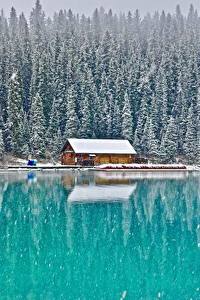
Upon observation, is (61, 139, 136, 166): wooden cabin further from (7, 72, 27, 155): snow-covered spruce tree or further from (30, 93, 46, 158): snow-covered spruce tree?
(7, 72, 27, 155): snow-covered spruce tree

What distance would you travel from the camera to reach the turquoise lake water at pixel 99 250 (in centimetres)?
1190

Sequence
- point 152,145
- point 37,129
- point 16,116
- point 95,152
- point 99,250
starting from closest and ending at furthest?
point 99,250, point 95,152, point 37,129, point 16,116, point 152,145

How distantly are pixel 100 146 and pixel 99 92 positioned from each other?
63.3 ft

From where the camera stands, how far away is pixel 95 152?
75.8 m

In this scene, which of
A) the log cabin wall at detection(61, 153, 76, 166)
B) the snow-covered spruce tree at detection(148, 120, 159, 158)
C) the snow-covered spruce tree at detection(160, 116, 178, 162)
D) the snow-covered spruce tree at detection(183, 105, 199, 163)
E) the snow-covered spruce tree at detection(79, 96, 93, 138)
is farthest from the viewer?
the snow-covered spruce tree at detection(183, 105, 199, 163)

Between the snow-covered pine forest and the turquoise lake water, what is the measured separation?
50.5m

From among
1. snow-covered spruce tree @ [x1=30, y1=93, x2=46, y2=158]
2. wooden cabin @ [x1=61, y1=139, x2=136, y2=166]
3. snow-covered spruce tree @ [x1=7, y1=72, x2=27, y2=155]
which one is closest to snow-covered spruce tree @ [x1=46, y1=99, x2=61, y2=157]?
snow-covered spruce tree @ [x1=30, y1=93, x2=46, y2=158]

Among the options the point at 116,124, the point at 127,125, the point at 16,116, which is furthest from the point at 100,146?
the point at 16,116

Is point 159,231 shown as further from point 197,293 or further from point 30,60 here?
point 30,60

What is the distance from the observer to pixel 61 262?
14266mm

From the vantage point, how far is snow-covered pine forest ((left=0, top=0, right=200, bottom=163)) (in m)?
81.7

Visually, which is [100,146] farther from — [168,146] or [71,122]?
[168,146]

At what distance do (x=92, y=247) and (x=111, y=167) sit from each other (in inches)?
2109

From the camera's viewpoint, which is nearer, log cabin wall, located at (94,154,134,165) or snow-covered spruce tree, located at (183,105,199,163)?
log cabin wall, located at (94,154,134,165)
